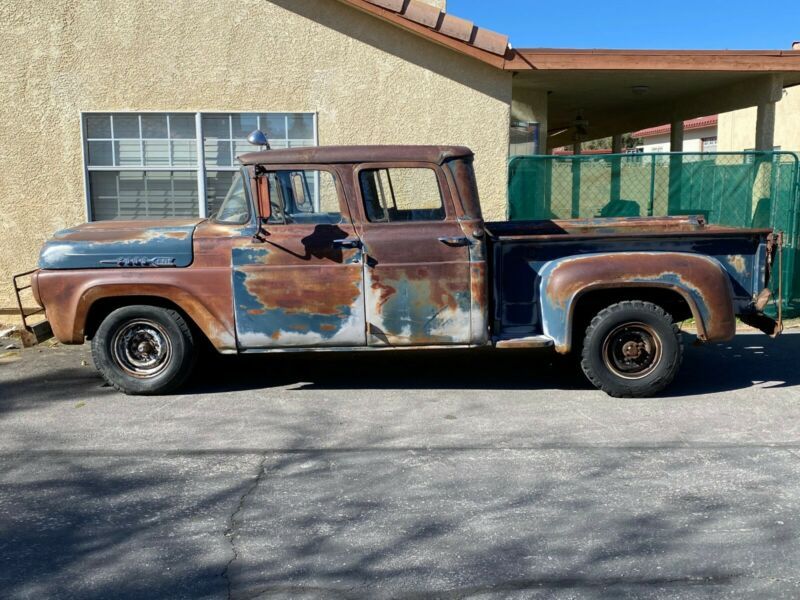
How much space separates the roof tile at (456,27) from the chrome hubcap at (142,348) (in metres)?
4.80

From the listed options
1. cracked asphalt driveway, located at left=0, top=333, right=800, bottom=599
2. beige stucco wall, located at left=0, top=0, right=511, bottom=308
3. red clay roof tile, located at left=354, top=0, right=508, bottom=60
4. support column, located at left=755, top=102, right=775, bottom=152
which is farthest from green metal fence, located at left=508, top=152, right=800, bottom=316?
cracked asphalt driveway, located at left=0, top=333, right=800, bottom=599

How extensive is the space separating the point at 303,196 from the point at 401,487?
2.82 m

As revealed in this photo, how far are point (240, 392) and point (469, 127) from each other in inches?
179

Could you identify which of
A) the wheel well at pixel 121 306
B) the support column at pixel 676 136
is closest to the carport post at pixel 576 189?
the wheel well at pixel 121 306

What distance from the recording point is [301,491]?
4.75 metres

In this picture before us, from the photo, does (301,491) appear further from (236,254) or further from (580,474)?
(236,254)

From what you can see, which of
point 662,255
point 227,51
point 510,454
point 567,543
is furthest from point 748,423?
point 227,51

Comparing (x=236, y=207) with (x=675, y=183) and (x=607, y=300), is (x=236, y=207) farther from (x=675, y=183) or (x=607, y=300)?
(x=675, y=183)

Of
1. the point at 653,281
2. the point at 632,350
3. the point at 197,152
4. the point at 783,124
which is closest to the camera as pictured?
the point at 653,281

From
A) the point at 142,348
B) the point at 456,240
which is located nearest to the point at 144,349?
the point at 142,348

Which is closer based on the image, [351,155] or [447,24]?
[351,155]

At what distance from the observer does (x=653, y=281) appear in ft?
21.0

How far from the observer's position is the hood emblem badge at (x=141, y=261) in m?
6.54

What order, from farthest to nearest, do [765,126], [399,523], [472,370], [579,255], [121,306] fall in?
[765,126] < [472,370] < [121,306] < [579,255] < [399,523]
